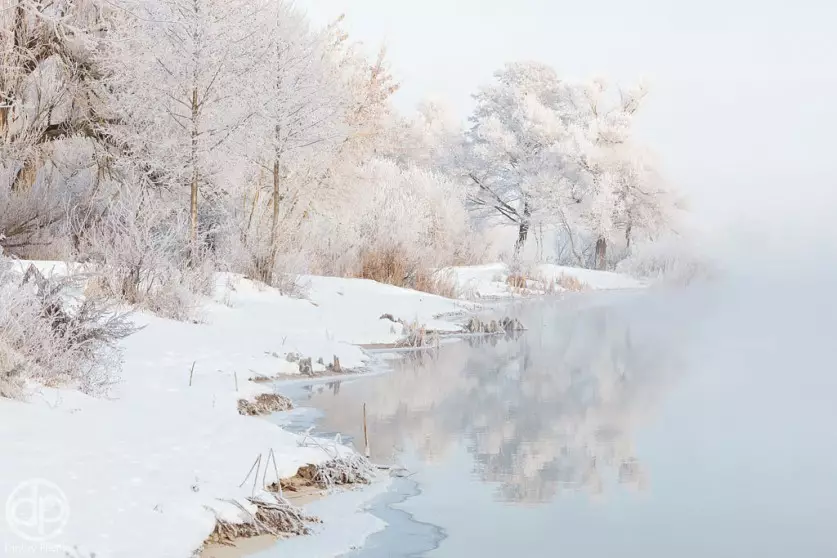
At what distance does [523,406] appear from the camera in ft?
35.9

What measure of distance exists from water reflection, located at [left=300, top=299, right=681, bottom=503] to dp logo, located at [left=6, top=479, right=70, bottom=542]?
3.04 m

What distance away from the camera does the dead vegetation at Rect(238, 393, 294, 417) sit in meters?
9.06

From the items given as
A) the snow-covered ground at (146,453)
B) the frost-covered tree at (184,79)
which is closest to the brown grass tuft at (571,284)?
the frost-covered tree at (184,79)

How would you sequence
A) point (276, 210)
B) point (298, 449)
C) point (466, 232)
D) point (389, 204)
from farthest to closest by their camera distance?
1. point (466, 232)
2. point (389, 204)
3. point (276, 210)
4. point (298, 449)

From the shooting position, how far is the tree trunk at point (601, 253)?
4250 centimetres

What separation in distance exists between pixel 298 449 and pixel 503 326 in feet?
40.0

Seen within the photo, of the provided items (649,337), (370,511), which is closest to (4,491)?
(370,511)

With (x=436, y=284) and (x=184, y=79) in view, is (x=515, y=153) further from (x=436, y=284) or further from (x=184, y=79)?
(x=184, y=79)

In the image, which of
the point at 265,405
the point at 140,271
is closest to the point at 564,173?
the point at 140,271

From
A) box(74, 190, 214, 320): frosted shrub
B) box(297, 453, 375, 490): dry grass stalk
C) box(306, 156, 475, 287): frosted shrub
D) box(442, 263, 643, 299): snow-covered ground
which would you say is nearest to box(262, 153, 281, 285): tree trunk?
box(74, 190, 214, 320): frosted shrub

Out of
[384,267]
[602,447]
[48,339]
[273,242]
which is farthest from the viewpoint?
[384,267]

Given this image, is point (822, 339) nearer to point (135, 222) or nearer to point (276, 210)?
point (276, 210)

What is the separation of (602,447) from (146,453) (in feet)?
13.7

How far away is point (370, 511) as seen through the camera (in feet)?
21.2
